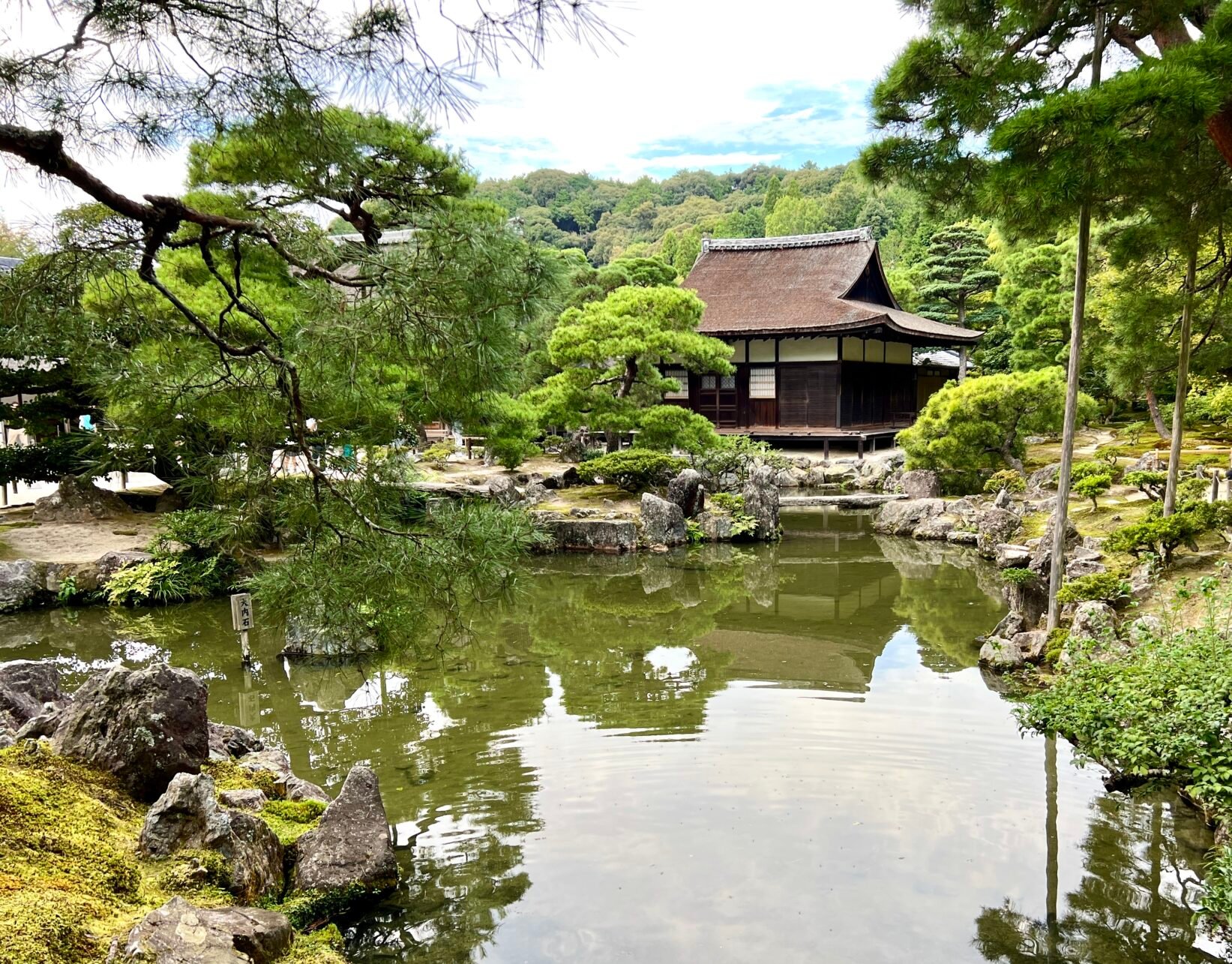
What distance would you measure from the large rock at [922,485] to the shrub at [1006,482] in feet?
3.10

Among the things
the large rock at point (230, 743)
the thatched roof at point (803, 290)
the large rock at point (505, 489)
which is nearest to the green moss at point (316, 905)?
the large rock at point (230, 743)

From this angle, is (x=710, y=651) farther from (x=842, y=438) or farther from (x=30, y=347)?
(x=842, y=438)

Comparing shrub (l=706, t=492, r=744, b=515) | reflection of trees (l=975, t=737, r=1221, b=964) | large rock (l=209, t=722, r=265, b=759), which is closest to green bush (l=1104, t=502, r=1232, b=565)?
reflection of trees (l=975, t=737, r=1221, b=964)

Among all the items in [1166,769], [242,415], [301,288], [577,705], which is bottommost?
[577,705]

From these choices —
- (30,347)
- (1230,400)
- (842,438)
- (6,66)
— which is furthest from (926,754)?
(842,438)

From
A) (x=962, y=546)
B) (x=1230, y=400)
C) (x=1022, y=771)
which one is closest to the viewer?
(x=1022, y=771)

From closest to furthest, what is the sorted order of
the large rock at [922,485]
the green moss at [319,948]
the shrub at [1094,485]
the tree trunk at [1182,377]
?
the green moss at [319,948]
the tree trunk at [1182,377]
the shrub at [1094,485]
the large rock at [922,485]

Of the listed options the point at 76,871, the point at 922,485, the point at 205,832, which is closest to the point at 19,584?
the point at 205,832

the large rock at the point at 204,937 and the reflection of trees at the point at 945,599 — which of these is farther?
the reflection of trees at the point at 945,599

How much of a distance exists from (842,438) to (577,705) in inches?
584

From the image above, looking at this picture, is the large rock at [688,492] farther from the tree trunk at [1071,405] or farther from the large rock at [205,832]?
the large rock at [205,832]

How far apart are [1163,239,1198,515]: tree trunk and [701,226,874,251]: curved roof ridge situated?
591 inches

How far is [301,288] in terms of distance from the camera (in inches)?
129

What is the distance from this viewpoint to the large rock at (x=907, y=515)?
44.2 feet
